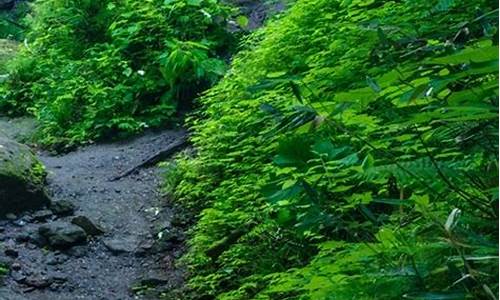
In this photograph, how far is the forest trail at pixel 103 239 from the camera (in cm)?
486

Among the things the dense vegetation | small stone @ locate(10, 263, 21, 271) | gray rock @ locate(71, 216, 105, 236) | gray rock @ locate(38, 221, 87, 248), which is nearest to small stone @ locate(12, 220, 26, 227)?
gray rock @ locate(38, 221, 87, 248)

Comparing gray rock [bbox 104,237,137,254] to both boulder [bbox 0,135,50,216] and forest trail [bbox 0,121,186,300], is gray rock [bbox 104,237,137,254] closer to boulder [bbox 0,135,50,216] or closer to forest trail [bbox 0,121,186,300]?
forest trail [bbox 0,121,186,300]

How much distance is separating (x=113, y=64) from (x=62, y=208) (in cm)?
340

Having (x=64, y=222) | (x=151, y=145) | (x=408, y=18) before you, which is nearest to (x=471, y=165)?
(x=408, y=18)

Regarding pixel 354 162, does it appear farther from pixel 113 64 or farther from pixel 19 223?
pixel 113 64

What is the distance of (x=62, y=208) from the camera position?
19.5 ft

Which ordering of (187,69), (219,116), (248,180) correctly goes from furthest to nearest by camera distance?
(187,69)
(219,116)
(248,180)

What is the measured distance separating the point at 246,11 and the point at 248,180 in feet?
18.5

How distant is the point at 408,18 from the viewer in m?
3.93

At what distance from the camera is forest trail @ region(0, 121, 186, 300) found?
4.86 metres

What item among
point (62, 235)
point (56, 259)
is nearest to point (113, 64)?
point (62, 235)

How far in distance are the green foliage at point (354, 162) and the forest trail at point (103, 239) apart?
344 mm

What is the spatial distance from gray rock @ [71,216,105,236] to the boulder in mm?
509

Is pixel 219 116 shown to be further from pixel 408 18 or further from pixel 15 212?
pixel 408 18
